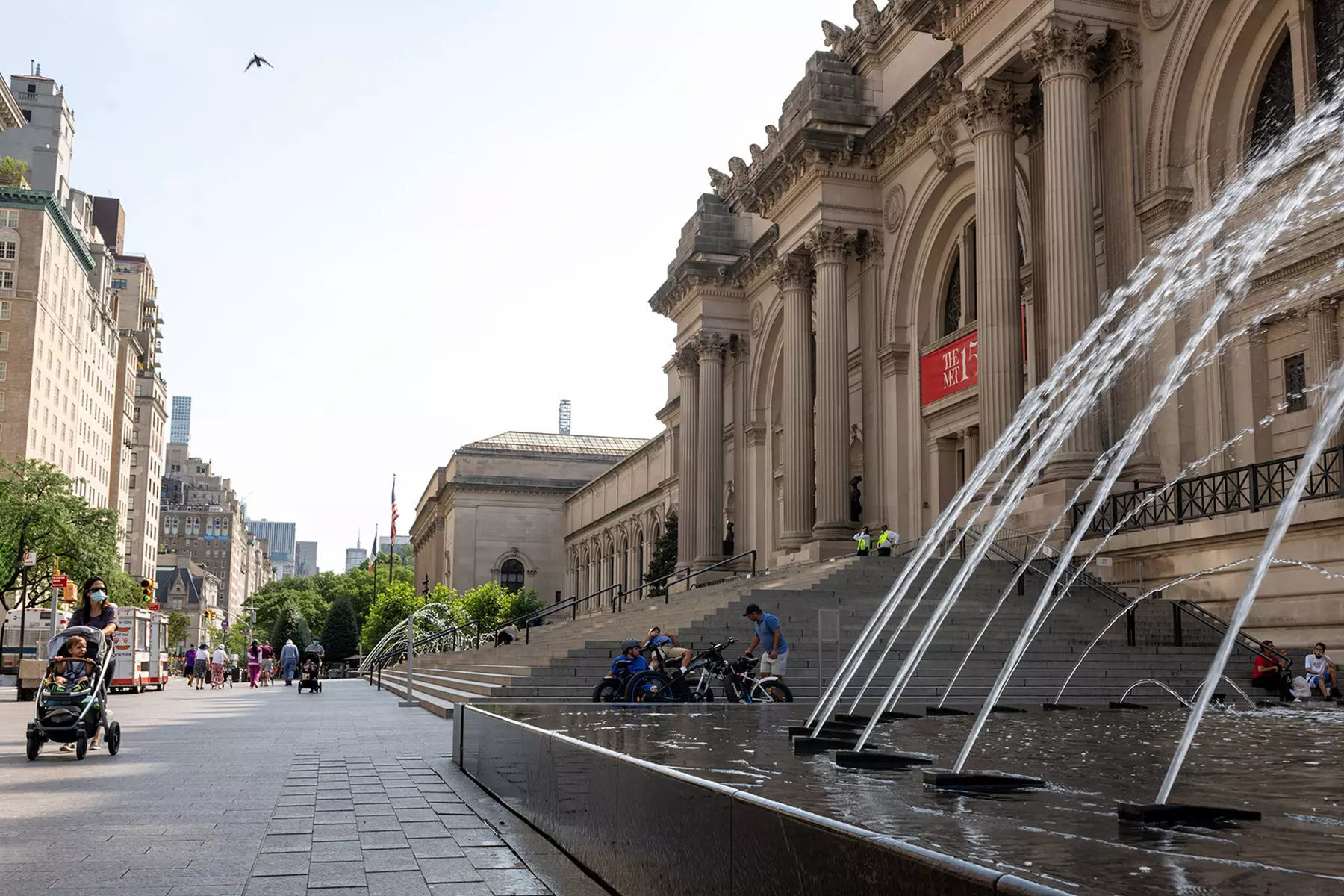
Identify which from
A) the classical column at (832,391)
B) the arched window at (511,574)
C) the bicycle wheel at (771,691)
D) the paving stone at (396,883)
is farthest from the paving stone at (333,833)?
the arched window at (511,574)

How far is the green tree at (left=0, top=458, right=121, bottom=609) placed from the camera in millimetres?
48750

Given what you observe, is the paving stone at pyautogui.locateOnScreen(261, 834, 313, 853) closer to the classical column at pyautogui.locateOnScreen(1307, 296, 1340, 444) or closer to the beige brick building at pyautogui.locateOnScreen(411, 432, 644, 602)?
the classical column at pyautogui.locateOnScreen(1307, 296, 1340, 444)

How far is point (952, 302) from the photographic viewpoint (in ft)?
114

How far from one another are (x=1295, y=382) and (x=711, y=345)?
28.3m

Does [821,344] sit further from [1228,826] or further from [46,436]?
[46,436]

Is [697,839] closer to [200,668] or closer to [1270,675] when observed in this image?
[1270,675]

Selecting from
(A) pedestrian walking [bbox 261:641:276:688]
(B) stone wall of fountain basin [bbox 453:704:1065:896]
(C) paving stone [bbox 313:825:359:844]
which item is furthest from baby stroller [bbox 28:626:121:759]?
(A) pedestrian walking [bbox 261:641:276:688]

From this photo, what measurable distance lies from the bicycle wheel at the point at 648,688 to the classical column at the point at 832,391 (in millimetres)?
20058

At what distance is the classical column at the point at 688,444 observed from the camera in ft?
159

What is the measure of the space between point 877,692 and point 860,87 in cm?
2418

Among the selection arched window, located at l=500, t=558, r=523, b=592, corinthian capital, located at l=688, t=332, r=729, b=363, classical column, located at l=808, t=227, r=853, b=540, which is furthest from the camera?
arched window, located at l=500, t=558, r=523, b=592

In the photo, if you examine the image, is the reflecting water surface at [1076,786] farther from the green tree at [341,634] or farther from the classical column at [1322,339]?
the green tree at [341,634]

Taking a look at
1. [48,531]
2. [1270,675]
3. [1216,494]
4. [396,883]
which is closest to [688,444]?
[48,531]

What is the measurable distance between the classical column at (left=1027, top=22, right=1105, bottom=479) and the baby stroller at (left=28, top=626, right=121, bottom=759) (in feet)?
58.1
